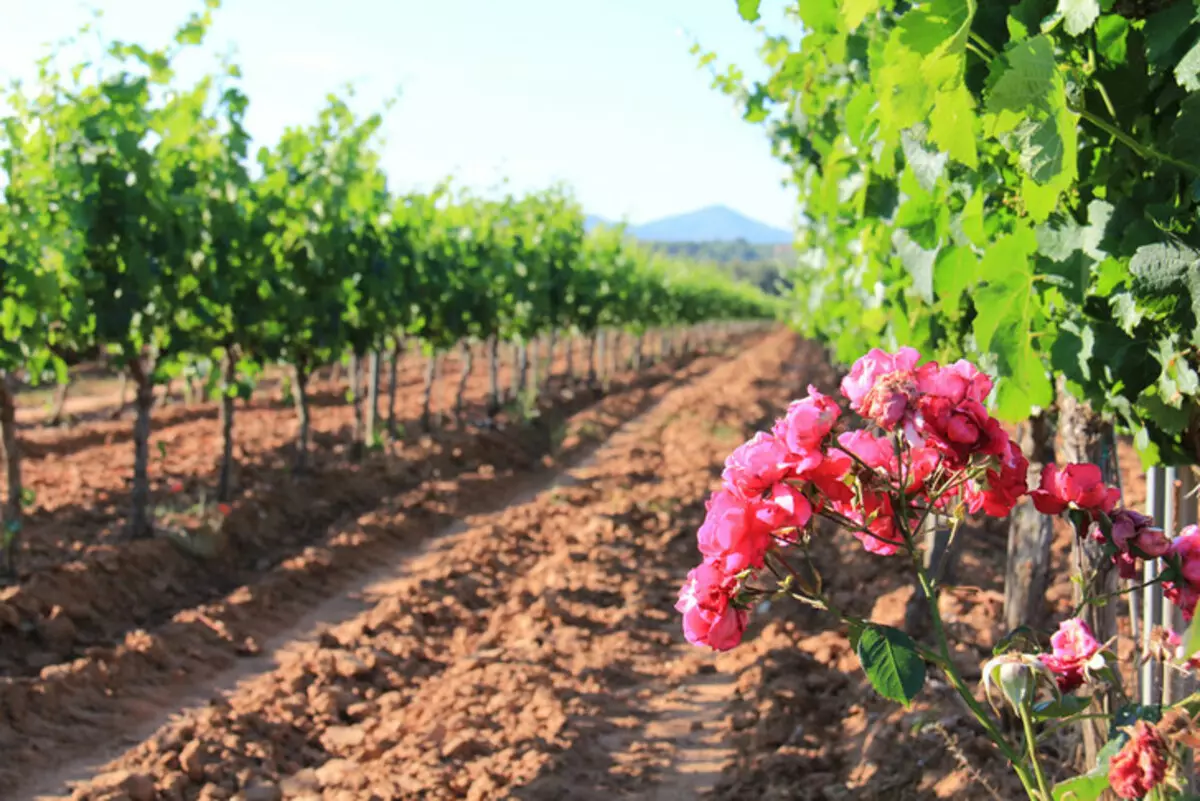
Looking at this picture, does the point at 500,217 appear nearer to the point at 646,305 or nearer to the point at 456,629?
the point at 646,305

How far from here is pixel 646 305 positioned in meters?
28.0

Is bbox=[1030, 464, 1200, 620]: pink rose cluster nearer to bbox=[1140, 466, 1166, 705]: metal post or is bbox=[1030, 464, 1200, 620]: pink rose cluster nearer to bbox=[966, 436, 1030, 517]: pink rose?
bbox=[966, 436, 1030, 517]: pink rose

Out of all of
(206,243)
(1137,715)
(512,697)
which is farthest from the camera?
(206,243)

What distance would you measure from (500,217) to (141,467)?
10.2 m

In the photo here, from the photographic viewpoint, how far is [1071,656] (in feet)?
6.30

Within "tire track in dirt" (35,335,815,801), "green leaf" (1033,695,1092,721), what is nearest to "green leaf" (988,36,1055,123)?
"green leaf" (1033,695,1092,721)

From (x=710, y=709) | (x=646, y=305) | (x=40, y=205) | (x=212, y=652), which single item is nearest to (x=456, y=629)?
(x=212, y=652)

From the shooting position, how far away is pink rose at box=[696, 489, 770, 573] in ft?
5.76

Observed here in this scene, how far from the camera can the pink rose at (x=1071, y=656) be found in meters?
1.90

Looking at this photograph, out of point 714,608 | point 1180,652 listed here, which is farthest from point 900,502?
point 1180,652

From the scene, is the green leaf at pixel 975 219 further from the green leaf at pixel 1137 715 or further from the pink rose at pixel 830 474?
the green leaf at pixel 1137 715

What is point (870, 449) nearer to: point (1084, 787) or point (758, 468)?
point (758, 468)

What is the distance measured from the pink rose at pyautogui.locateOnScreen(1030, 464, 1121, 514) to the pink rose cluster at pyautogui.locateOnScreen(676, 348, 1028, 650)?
0.13 m

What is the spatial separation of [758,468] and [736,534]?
0.11 metres
